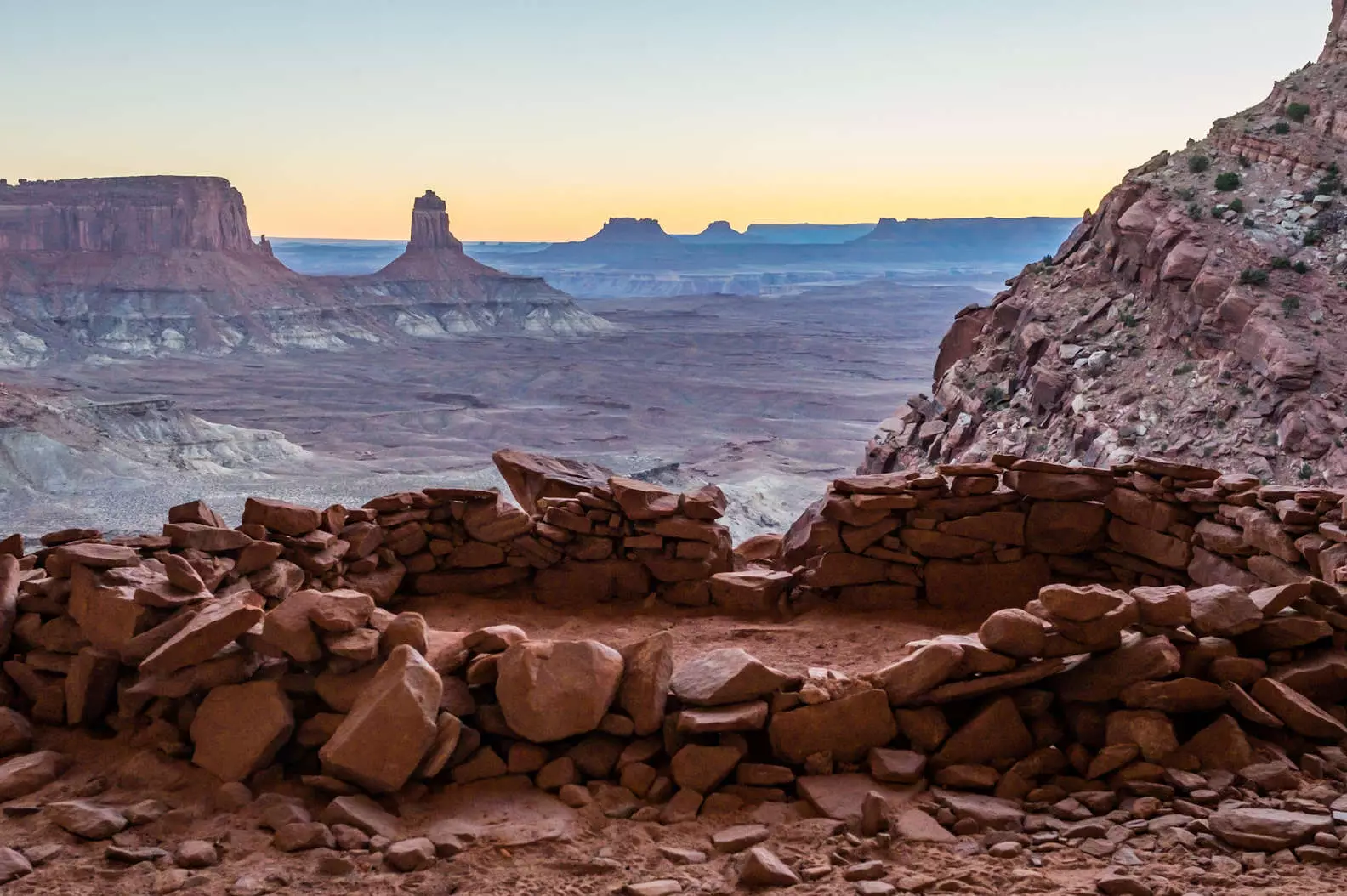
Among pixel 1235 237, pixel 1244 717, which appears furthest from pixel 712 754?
pixel 1235 237

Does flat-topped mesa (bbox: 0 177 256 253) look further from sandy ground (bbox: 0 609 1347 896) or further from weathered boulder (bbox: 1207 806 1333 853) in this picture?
weathered boulder (bbox: 1207 806 1333 853)

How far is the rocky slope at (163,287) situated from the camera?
13288 cm

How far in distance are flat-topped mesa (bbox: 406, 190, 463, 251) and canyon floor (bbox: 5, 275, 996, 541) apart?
27919 mm

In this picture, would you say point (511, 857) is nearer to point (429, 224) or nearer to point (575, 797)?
point (575, 797)

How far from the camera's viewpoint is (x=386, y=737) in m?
6.38

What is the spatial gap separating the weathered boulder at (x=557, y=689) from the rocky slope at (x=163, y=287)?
428 feet

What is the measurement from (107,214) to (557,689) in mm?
160902

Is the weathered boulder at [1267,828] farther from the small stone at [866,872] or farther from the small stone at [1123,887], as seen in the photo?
the small stone at [866,872]

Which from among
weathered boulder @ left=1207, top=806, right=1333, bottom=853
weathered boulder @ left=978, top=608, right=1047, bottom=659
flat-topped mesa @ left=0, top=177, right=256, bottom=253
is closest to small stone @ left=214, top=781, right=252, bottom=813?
weathered boulder @ left=978, top=608, right=1047, bottom=659

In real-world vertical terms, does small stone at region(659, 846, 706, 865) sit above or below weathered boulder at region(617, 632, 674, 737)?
below

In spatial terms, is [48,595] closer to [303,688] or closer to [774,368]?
[303,688]

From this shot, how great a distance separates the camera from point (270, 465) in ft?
253

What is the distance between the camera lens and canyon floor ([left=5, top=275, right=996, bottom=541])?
66250 millimetres

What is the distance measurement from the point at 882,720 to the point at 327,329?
15570cm
